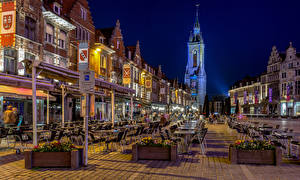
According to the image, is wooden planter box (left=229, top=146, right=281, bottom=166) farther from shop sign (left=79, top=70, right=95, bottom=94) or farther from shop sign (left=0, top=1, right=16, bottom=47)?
shop sign (left=0, top=1, right=16, bottom=47)

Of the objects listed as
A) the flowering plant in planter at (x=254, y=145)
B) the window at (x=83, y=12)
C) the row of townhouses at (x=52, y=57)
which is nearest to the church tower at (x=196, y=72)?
the row of townhouses at (x=52, y=57)

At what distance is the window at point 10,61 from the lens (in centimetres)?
1870

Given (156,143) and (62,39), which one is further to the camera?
(62,39)

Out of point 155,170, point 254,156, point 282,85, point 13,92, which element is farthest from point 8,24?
point 282,85

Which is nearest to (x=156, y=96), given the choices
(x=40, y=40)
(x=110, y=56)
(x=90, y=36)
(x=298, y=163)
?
(x=110, y=56)

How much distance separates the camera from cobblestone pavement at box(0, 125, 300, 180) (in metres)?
7.11

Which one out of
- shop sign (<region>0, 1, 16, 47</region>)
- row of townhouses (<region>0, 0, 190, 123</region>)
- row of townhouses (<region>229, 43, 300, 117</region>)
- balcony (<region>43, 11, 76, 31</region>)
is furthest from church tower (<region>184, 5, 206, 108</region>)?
shop sign (<region>0, 1, 16, 47</region>)

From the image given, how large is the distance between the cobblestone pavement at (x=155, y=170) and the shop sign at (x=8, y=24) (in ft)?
35.4

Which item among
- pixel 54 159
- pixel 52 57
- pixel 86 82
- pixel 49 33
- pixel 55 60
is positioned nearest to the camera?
pixel 54 159

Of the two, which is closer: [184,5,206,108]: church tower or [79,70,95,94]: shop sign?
[79,70,95,94]: shop sign

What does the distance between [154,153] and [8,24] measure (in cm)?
1386

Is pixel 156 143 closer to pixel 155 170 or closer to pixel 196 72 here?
pixel 155 170

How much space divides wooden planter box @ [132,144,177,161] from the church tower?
395 feet

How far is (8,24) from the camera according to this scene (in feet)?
57.5
